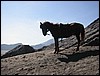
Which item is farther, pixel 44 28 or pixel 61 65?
pixel 44 28

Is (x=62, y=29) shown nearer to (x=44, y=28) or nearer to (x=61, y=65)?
(x=44, y=28)

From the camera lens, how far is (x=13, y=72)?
15.9m

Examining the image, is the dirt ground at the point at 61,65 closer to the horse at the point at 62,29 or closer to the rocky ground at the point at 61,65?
the rocky ground at the point at 61,65

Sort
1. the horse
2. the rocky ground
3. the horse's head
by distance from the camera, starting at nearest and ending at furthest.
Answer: the rocky ground < the horse < the horse's head

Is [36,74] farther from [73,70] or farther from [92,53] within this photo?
[92,53]

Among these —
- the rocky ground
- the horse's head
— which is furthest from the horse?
the rocky ground

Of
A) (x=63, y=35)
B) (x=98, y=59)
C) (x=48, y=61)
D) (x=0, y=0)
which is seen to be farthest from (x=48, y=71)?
(x=0, y=0)

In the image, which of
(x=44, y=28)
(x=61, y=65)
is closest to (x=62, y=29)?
(x=44, y=28)

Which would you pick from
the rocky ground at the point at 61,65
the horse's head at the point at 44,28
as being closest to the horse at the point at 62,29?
the horse's head at the point at 44,28

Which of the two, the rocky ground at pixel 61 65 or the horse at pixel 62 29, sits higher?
the horse at pixel 62 29

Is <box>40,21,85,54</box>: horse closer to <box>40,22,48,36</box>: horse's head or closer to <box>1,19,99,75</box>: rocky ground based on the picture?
<box>40,22,48,36</box>: horse's head

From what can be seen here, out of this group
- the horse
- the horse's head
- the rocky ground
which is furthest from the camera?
the horse's head

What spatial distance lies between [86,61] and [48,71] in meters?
2.86

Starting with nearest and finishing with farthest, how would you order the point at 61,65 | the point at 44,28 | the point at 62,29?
the point at 61,65
the point at 62,29
the point at 44,28
